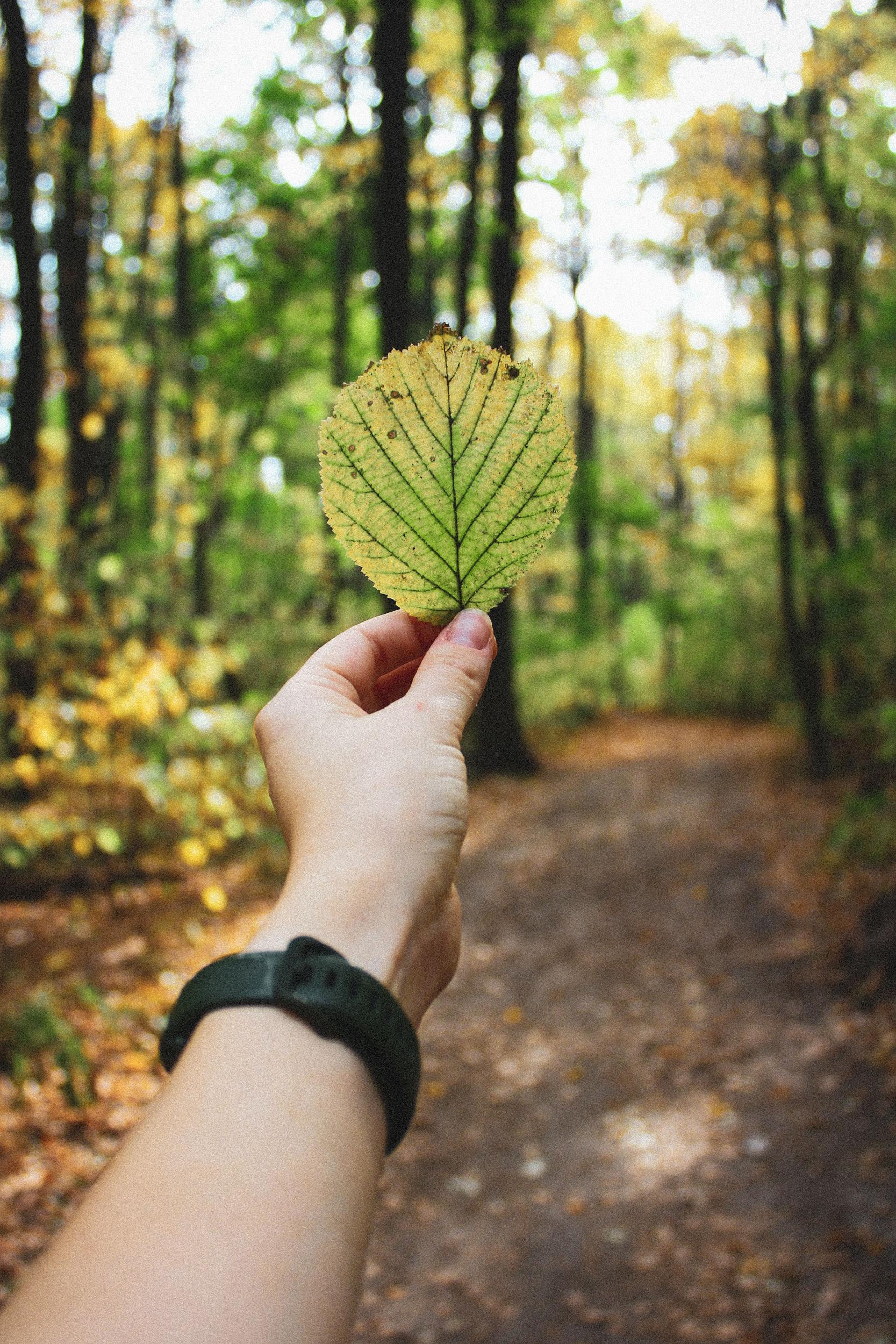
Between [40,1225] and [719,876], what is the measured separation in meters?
5.44

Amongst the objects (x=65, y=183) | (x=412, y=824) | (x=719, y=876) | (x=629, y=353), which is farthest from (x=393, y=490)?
(x=629, y=353)

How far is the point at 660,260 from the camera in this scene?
9.41 m

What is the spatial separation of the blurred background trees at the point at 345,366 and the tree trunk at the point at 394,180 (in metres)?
0.02

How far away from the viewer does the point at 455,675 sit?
107 centimetres

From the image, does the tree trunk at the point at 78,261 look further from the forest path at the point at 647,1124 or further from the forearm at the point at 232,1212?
the forearm at the point at 232,1212

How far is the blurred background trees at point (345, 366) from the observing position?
489 cm

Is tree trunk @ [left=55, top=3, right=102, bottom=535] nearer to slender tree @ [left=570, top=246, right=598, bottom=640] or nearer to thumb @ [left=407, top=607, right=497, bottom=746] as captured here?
thumb @ [left=407, top=607, right=497, bottom=746]

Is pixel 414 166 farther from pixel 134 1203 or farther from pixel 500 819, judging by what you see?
pixel 134 1203

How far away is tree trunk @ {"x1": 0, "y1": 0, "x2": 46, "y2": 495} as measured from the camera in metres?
6.08

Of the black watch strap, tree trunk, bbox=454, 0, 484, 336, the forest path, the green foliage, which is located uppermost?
tree trunk, bbox=454, 0, 484, 336

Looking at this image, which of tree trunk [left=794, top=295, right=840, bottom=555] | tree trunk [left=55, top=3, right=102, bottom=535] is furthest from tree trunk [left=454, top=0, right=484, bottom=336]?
tree trunk [left=794, top=295, right=840, bottom=555]

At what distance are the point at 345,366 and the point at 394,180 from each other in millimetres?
8485

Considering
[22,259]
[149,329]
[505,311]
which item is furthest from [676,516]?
[22,259]

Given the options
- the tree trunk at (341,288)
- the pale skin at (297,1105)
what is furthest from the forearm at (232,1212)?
the tree trunk at (341,288)
